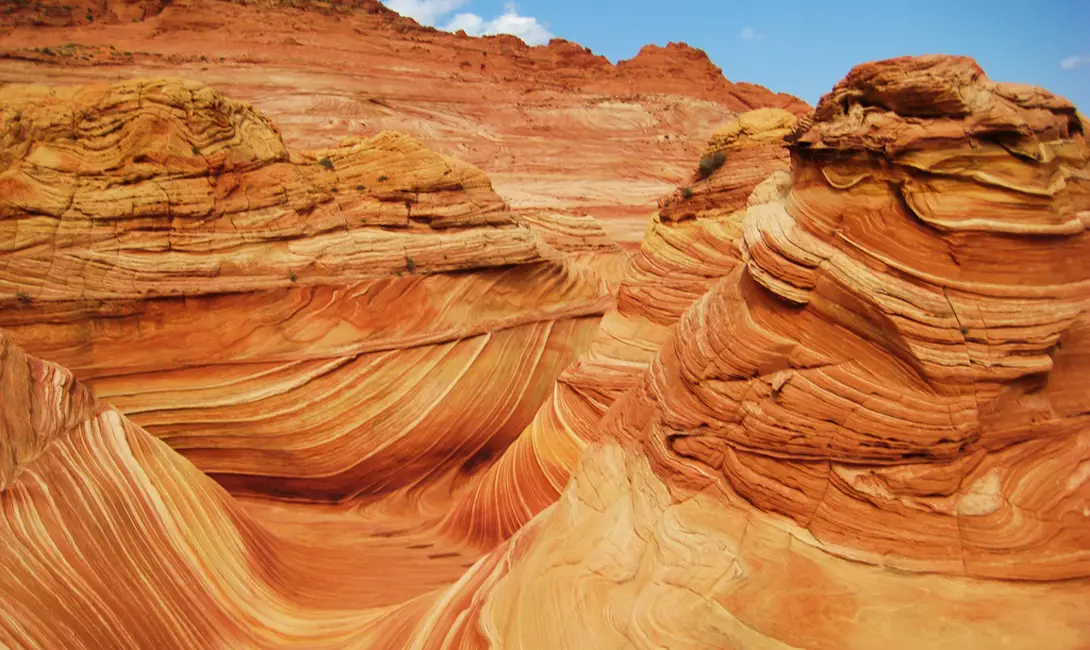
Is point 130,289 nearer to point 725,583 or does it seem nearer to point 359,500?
point 359,500

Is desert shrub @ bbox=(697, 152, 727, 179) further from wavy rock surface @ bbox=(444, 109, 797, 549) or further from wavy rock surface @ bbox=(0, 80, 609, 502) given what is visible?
wavy rock surface @ bbox=(0, 80, 609, 502)

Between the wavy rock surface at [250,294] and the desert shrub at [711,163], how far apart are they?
2592 mm

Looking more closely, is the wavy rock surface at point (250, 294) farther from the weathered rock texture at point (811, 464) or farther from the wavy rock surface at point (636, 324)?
the weathered rock texture at point (811, 464)

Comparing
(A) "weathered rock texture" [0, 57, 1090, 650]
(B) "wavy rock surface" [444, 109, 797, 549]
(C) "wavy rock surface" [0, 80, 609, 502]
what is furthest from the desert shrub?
(A) "weathered rock texture" [0, 57, 1090, 650]

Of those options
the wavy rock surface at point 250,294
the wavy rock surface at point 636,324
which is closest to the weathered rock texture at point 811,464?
the wavy rock surface at point 636,324

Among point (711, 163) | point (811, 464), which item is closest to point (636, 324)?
point (711, 163)

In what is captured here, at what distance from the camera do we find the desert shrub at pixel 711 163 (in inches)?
290

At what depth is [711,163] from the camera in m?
7.40

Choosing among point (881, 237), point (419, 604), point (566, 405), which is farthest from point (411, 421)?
point (881, 237)

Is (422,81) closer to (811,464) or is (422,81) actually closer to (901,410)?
(811,464)

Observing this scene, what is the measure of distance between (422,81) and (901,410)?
35.6m

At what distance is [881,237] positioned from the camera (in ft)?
10.0

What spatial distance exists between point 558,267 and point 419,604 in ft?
18.4

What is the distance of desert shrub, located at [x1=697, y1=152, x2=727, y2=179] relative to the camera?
7.37m
